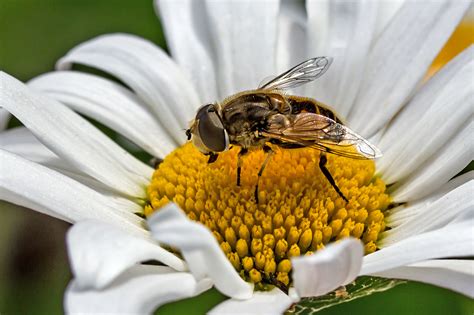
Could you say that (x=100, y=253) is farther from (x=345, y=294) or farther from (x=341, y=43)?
(x=341, y=43)

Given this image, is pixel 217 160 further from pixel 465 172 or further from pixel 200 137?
pixel 465 172

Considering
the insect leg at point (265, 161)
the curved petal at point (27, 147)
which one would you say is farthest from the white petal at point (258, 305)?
the curved petal at point (27, 147)

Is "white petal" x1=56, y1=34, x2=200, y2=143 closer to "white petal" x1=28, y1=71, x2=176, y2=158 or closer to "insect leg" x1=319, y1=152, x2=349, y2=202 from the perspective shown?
"white petal" x1=28, y1=71, x2=176, y2=158

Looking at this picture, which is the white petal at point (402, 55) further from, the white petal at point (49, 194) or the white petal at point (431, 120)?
the white petal at point (49, 194)

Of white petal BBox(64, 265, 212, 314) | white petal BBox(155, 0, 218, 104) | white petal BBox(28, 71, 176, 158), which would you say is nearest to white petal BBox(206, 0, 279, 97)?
white petal BBox(155, 0, 218, 104)

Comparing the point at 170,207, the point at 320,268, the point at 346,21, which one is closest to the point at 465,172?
the point at 346,21
